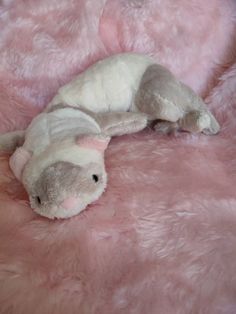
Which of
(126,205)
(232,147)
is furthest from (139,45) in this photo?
(126,205)

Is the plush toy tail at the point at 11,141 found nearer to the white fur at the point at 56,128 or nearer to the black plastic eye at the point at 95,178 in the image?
the white fur at the point at 56,128

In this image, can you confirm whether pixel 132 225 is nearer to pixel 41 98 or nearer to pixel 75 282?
pixel 75 282

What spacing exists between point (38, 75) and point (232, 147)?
1.68 feet

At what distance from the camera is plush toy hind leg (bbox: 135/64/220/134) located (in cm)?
115

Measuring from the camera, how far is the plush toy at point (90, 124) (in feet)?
2.99

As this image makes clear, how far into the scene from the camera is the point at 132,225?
2.95 ft

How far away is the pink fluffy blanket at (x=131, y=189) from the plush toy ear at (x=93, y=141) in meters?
0.07

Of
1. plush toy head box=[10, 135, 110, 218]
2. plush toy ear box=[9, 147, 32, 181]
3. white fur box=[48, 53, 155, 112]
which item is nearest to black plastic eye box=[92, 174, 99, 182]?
plush toy head box=[10, 135, 110, 218]

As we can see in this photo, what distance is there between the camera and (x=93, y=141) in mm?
974

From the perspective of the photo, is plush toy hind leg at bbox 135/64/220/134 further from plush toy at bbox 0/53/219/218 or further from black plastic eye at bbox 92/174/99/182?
black plastic eye at bbox 92/174/99/182

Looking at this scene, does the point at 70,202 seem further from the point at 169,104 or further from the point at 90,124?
the point at 169,104

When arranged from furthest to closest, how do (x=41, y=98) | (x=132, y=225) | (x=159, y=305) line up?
1. (x=41, y=98)
2. (x=132, y=225)
3. (x=159, y=305)

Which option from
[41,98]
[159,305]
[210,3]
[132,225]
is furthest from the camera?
[210,3]

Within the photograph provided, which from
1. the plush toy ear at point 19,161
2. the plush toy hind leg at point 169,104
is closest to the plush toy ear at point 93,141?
the plush toy ear at point 19,161
